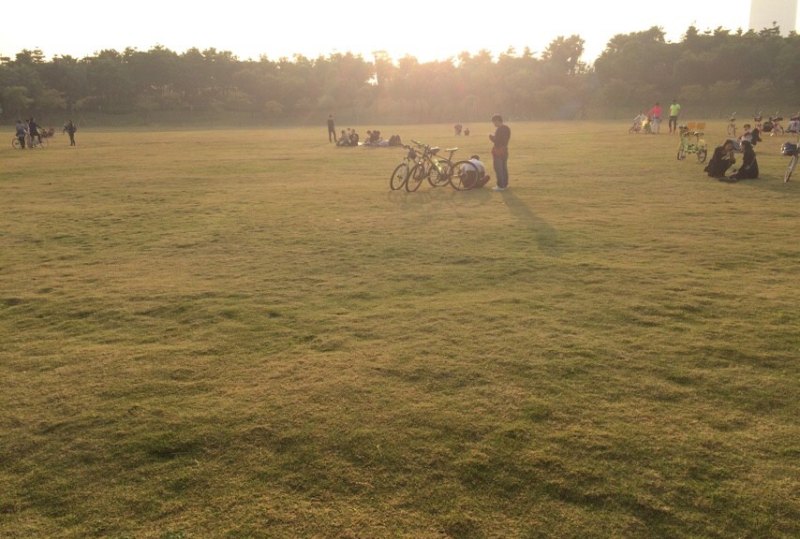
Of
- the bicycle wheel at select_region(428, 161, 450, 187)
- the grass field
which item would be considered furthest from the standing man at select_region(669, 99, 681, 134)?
the grass field

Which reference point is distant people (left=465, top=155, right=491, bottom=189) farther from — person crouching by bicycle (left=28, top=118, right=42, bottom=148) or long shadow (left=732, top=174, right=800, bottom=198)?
person crouching by bicycle (left=28, top=118, right=42, bottom=148)

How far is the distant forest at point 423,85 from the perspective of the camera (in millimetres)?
66875

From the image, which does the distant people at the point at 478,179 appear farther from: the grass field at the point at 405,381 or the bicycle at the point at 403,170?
the grass field at the point at 405,381

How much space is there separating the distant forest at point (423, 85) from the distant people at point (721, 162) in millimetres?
53818

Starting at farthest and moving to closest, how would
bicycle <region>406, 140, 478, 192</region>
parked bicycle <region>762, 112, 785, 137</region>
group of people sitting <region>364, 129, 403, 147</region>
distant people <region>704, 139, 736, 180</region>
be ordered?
group of people sitting <region>364, 129, 403, 147</region> → parked bicycle <region>762, 112, 785, 137</region> → distant people <region>704, 139, 736, 180</region> → bicycle <region>406, 140, 478, 192</region>

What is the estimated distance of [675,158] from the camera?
66.3 feet

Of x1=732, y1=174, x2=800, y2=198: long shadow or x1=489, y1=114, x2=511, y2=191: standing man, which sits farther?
x1=489, y1=114, x2=511, y2=191: standing man

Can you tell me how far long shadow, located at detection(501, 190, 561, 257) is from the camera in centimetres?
856

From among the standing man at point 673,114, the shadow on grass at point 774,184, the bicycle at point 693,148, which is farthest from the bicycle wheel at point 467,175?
the standing man at point 673,114

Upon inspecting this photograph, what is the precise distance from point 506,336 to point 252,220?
7291mm

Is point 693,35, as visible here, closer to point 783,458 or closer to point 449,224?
point 449,224

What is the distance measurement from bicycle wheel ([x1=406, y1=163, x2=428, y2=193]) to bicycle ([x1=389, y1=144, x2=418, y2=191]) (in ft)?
0.50

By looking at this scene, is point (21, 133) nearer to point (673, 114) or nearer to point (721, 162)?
point (721, 162)

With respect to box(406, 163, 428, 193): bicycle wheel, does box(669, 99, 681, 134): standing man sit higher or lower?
higher
